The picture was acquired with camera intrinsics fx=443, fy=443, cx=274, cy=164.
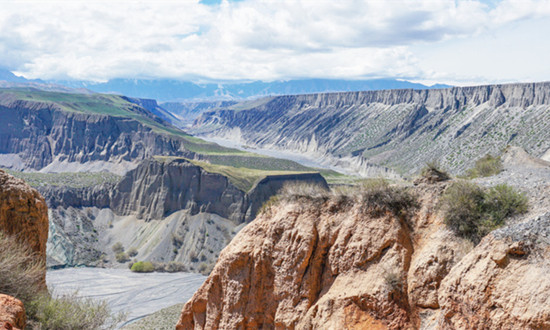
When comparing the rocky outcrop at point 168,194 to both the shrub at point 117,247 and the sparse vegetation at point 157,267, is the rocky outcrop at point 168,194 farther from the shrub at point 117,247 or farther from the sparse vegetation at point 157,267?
the sparse vegetation at point 157,267

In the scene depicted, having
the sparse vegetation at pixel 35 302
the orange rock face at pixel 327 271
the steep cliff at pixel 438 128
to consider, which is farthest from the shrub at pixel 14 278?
the steep cliff at pixel 438 128

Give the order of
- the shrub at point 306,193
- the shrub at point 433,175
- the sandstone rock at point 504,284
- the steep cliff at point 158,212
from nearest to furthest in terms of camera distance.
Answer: the sandstone rock at point 504,284, the shrub at point 433,175, the shrub at point 306,193, the steep cliff at point 158,212

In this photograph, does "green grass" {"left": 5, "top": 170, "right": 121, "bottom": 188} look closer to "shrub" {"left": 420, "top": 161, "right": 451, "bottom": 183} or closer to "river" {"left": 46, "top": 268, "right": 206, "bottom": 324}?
"river" {"left": 46, "top": 268, "right": 206, "bottom": 324}

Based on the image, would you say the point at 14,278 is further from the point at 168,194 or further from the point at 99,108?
the point at 99,108

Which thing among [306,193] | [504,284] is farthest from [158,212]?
[504,284]

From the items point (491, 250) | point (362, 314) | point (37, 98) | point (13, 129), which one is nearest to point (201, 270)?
point (362, 314)

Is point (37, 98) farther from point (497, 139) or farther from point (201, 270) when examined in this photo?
point (497, 139)
